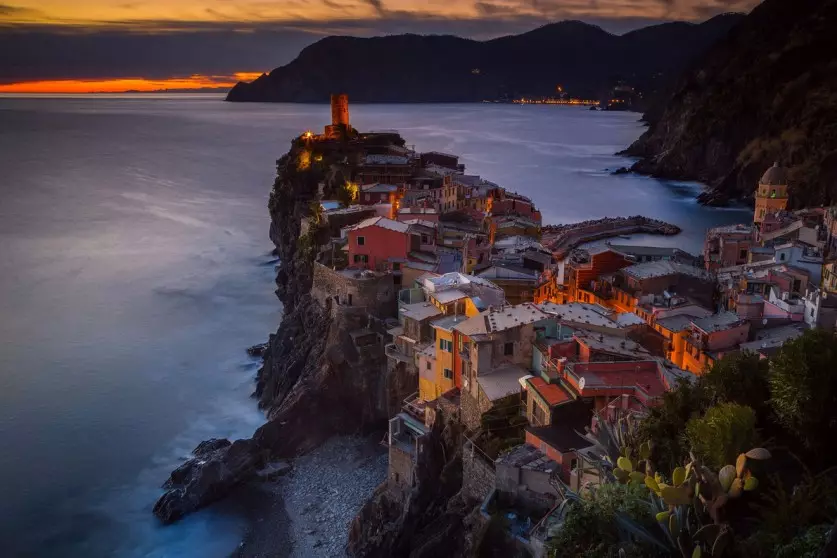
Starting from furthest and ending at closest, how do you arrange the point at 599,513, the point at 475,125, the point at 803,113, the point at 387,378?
the point at 475,125
the point at 803,113
the point at 387,378
the point at 599,513

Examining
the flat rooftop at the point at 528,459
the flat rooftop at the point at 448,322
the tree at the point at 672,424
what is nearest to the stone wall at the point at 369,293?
the flat rooftop at the point at 448,322

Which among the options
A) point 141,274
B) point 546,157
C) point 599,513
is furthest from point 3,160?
point 599,513

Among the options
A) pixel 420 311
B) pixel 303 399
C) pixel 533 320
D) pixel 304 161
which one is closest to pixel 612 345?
pixel 533 320

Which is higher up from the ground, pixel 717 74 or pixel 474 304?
pixel 717 74

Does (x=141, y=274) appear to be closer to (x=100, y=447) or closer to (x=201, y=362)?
(x=201, y=362)

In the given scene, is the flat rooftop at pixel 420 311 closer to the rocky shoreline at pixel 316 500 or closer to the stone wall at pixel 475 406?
the stone wall at pixel 475 406

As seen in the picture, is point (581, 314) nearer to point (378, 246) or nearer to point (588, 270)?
point (588, 270)

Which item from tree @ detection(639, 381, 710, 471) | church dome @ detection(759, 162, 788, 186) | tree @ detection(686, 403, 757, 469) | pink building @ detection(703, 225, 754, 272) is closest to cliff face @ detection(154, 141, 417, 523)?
tree @ detection(639, 381, 710, 471)
